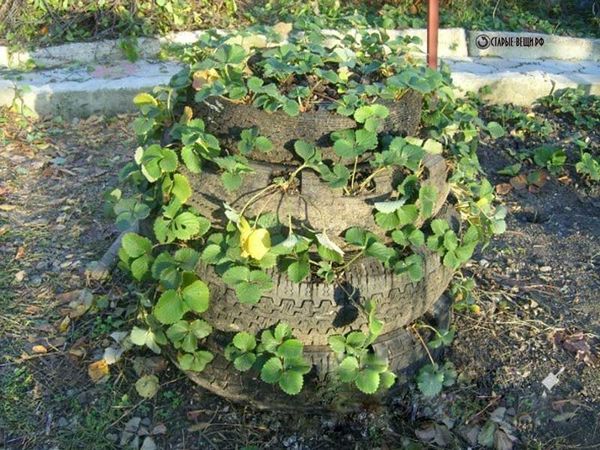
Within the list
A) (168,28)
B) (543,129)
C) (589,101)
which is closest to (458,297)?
(543,129)

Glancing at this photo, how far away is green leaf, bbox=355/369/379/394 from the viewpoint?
2.25 m

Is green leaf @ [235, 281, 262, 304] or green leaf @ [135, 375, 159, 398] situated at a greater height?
green leaf @ [235, 281, 262, 304]

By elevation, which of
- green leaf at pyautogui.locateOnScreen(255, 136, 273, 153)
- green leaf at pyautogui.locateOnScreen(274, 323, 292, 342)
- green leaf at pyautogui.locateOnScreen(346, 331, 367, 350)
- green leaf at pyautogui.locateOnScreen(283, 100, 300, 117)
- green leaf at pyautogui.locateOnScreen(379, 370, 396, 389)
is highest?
green leaf at pyautogui.locateOnScreen(283, 100, 300, 117)

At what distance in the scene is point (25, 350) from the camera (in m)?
2.95

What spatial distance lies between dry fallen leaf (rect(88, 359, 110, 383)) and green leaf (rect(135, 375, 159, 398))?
7.1 inches

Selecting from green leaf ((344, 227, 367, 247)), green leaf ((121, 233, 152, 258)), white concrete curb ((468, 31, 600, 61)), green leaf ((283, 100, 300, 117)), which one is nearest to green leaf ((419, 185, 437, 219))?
green leaf ((344, 227, 367, 247))

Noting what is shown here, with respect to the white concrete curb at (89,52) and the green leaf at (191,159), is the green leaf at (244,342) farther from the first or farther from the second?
the white concrete curb at (89,52)

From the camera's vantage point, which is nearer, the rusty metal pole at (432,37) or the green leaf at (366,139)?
the green leaf at (366,139)

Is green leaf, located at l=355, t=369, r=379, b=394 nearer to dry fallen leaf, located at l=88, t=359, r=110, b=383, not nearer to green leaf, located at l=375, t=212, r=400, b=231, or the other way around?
green leaf, located at l=375, t=212, r=400, b=231

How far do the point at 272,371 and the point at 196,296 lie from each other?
347mm

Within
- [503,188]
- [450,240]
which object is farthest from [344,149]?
[503,188]

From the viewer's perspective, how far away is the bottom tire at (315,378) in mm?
2398

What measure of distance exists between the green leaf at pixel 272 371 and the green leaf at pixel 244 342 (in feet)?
0.30

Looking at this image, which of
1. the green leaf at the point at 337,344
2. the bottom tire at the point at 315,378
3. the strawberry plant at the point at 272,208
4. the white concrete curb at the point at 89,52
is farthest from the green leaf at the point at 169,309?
the white concrete curb at the point at 89,52
